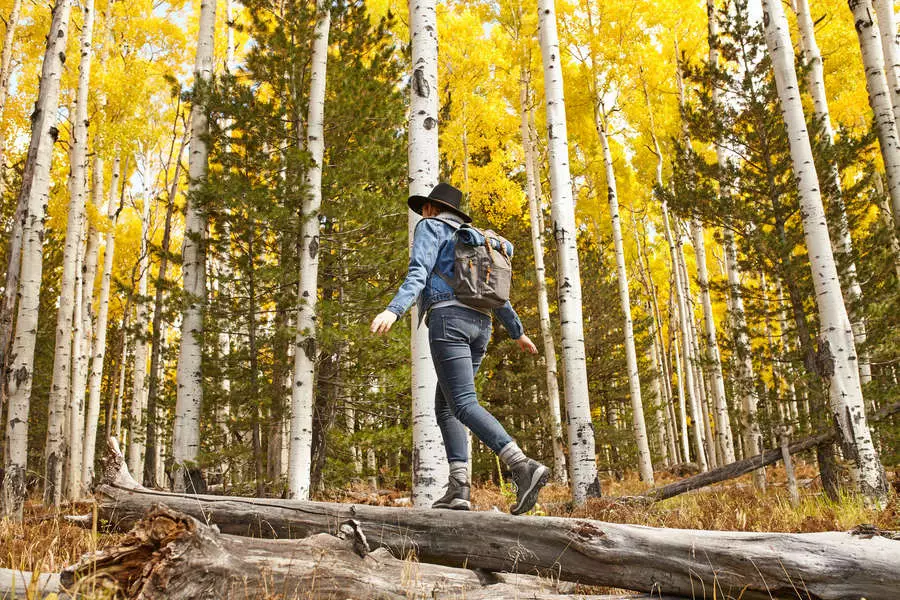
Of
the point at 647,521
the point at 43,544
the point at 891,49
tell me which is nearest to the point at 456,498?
the point at 647,521

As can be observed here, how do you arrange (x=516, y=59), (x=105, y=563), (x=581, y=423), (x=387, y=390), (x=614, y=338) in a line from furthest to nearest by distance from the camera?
1. (x=614, y=338)
2. (x=516, y=59)
3. (x=387, y=390)
4. (x=581, y=423)
5. (x=105, y=563)

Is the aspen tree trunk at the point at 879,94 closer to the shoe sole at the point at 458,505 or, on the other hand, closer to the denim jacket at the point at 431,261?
the denim jacket at the point at 431,261

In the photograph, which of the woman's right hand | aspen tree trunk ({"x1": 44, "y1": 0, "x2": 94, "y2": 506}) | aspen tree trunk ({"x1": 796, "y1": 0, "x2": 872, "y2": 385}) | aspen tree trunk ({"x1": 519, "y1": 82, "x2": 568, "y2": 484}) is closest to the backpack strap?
the woman's right hand

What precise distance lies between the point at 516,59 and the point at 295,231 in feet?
28.0

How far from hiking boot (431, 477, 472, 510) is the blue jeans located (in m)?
0.15

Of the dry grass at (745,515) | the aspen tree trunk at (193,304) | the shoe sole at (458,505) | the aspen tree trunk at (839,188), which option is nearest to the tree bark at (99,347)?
the aspen tree trunk at (193,304)

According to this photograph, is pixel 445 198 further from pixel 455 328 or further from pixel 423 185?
pixel 423 185

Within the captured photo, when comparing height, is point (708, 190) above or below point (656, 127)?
below

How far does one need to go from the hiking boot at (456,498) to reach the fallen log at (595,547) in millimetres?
203

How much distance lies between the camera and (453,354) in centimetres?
339

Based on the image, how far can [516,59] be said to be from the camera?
1403cm

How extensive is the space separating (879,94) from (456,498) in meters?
7.78

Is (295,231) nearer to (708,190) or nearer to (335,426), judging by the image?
(335,426)

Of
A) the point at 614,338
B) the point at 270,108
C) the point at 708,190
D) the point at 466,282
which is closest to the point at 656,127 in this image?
the point at 614,338
